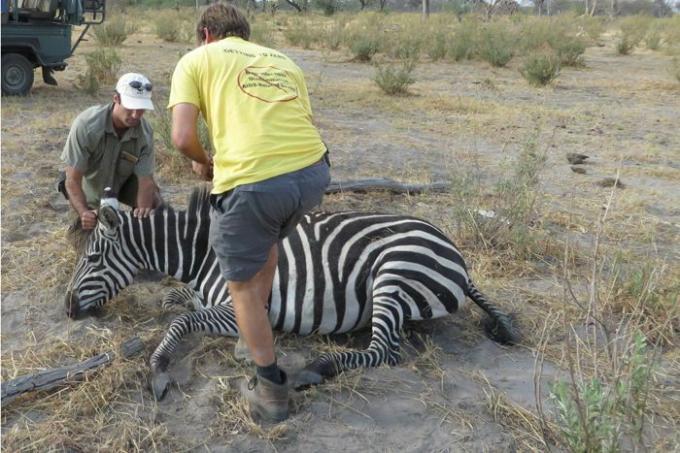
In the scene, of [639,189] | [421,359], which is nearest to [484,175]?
[639,189]

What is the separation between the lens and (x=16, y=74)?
10.5 meters

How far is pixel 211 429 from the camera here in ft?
10.3

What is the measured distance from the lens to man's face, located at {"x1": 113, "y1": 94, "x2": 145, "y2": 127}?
4410mm

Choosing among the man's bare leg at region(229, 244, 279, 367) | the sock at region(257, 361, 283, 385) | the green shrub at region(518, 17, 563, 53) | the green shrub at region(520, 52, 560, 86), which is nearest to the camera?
the man's bare leg at region(229, 244, 279, 367)

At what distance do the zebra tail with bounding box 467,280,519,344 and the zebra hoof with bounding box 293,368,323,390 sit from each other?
48.5 inches

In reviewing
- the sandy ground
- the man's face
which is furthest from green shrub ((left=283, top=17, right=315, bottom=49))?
the man's face

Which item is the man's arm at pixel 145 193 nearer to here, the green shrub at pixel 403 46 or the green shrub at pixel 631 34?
the green shrub at pixel 403 46

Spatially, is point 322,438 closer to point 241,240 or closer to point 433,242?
point 241,240

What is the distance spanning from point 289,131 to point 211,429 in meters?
1.44

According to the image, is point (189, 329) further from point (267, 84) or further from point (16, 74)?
point (16, 74)

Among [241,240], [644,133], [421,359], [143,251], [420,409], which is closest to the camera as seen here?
[241,240]

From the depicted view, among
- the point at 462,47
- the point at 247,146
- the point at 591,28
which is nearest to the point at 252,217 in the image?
the point at 247,146

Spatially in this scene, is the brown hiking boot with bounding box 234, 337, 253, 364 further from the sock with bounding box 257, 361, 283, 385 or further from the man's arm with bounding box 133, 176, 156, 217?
the man's arm with bounding box 133, 176, 156, 217

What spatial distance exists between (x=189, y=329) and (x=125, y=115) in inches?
62.5
